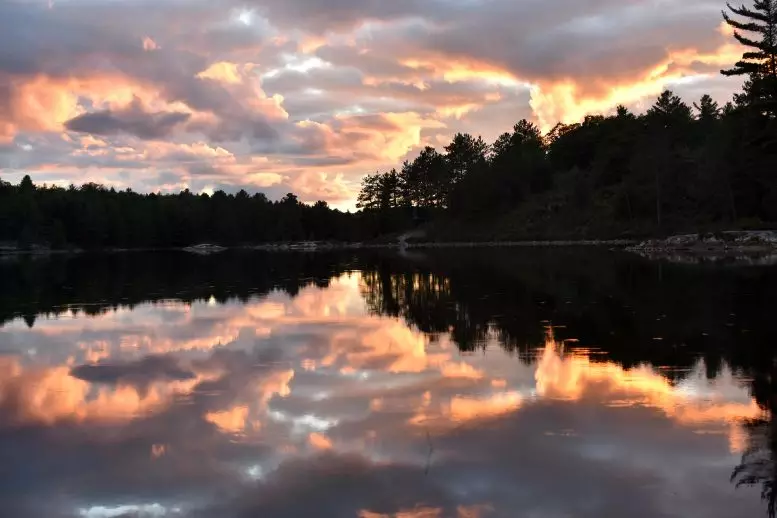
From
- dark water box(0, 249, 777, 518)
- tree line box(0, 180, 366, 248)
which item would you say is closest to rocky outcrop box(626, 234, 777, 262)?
dark water box(0, 249, 777, 518)

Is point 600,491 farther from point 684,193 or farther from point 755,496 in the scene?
point 684,193

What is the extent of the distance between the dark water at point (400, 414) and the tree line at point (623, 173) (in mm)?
49008

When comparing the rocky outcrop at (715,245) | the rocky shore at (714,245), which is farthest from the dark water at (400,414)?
the rocky outcrop at (715,245)

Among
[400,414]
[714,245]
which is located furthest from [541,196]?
[400,414]

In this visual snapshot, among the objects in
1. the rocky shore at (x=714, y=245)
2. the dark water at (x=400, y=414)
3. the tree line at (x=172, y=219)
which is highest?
the tree line at (x=172, y=219)

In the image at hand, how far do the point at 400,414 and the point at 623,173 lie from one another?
112 metres

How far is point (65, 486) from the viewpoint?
8.41 metres

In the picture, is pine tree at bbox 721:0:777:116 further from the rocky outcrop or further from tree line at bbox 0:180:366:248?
tree line at bbox 0:180:366:248

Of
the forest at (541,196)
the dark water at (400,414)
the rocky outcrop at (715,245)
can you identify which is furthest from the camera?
the forest at (541,196)

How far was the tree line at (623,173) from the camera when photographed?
66438 millimetres

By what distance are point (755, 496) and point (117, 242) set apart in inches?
6932

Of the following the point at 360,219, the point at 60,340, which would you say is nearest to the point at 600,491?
the point at 60,340

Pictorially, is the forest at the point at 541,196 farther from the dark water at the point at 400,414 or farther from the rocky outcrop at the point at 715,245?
the dark water at the point at 400,414

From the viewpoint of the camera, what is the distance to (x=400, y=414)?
36.6 ft
